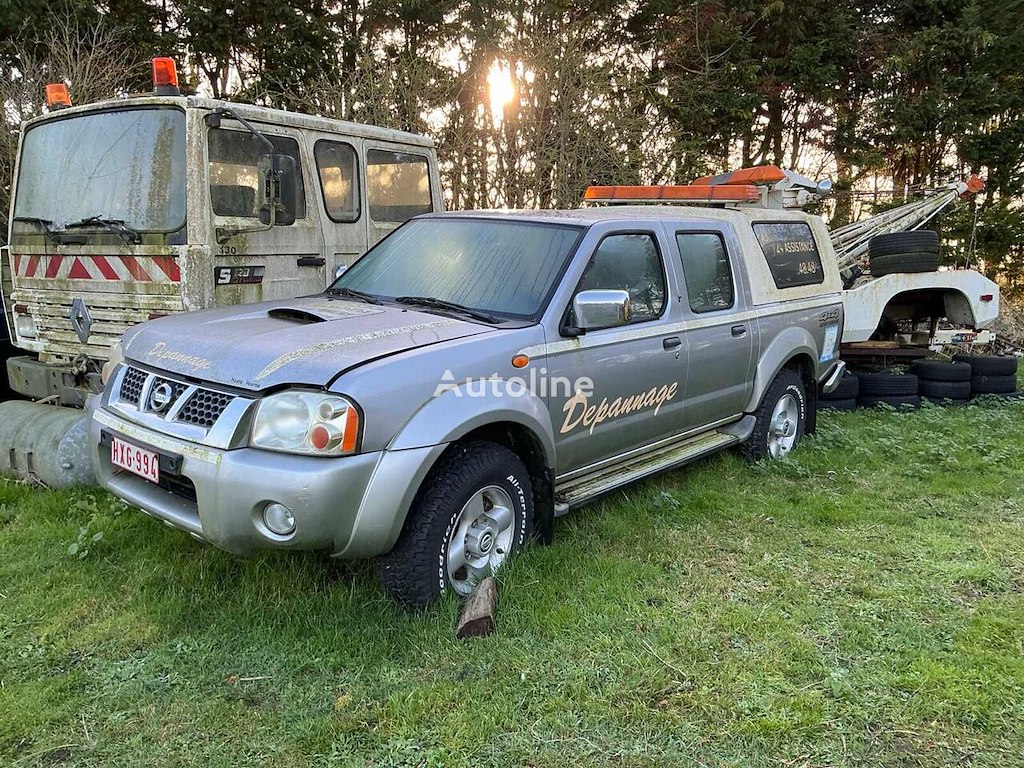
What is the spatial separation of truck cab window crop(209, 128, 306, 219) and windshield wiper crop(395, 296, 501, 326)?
1.87 metres

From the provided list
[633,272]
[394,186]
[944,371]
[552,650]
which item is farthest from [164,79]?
[944,371]

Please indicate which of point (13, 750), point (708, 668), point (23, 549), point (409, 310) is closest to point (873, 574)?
point (708, 668)

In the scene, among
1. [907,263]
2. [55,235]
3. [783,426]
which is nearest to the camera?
[55,235]

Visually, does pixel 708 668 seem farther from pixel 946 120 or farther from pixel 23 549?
pixel 946 120

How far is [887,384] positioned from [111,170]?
6929 millimetres

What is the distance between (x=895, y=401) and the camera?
7.45 metres

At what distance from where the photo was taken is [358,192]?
621cm

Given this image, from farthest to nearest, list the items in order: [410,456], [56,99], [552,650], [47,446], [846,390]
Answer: [846,390] < [56,99] < [47,446] < [552,650] < [410,456]

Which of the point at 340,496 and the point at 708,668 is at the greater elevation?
the point at 340,496

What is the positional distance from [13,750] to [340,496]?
1.31 m

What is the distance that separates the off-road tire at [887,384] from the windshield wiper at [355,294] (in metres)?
5.39

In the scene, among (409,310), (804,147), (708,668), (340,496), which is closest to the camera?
(340,496)

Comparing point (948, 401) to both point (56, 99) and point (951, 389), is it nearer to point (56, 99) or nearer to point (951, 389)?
point (951, 389)

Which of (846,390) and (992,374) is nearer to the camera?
(846,390)
